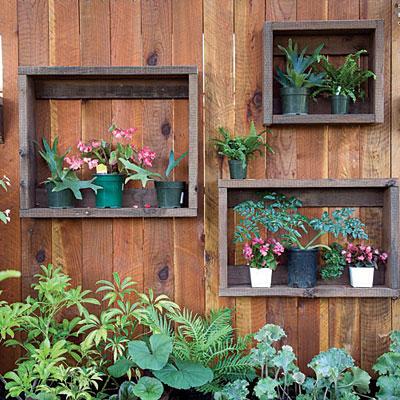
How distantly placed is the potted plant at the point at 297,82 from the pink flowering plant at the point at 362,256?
62 centimetres

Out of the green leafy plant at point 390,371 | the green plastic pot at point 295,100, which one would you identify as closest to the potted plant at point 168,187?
the green plastic pot at point 295,100

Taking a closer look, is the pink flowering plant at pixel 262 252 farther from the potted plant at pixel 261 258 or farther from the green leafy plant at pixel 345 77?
the green leafy plant at pixel 345 77

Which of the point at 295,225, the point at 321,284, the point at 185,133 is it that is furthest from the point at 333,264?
the point at 185,133

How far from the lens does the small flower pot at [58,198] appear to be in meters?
2.29

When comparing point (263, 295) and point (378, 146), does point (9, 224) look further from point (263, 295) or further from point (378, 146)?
point (378, 146)

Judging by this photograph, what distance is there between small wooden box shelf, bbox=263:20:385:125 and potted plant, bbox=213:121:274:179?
3.8 inches

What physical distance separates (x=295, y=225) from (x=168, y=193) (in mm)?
562

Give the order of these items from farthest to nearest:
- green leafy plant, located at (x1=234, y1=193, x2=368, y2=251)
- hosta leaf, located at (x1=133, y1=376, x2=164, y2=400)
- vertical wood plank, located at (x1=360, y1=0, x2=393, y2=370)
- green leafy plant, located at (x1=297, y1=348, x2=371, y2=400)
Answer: vertical wood plank, located at (x1=360, y1=0, x2=393, y2=370)
green leafy plant, located at (x1=234, y1=193, x2=368, y2=251)
green leafy plant, located at (x1=297, y1=348, x2=371, y2=400)
hosta leaf, located at (x1=133, y1=376, x2=164, y2=400)

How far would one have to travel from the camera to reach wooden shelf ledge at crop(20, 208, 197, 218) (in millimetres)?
2258

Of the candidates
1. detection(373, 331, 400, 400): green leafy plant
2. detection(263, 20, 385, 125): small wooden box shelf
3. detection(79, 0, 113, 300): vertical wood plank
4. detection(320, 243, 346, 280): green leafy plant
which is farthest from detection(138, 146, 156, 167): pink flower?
detection(373, 331, 400, 400): green leafy plant

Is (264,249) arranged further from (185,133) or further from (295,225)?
(185,133)

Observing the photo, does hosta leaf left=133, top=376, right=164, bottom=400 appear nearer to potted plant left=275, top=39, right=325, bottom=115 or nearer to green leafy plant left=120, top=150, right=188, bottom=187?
green leafy plant left=120, top=150, right=188, bottom=187

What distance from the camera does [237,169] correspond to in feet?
7.53

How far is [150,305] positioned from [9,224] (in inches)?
30.3
